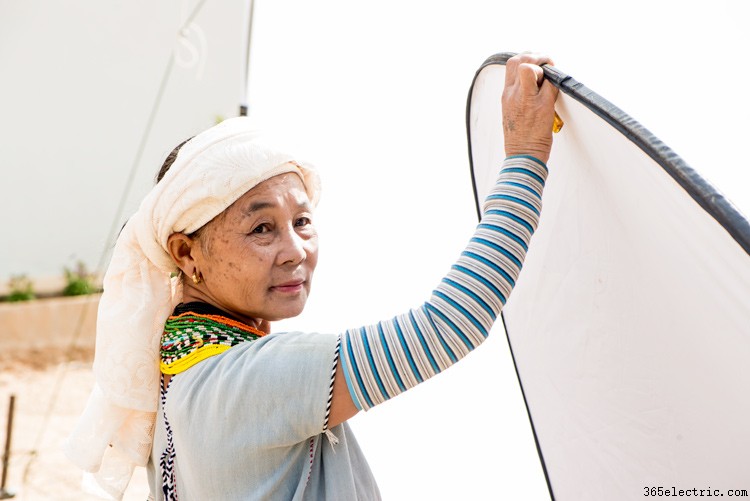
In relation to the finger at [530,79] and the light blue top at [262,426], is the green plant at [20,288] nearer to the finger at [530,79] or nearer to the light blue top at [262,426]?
the light blue top at [262,426]

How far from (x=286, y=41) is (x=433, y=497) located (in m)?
1.44

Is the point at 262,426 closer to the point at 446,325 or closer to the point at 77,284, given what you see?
the point at 446,325

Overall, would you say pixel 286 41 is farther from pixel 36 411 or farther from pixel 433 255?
pixel 36 411

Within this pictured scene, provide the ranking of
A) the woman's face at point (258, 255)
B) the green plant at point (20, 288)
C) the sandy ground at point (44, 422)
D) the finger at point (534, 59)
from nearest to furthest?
1. the finger at point (534, 59)
2. the woman's face at point (258, 255)
3. the sandy ground at point (44, 422)
4. the green plant at point (20, 288)

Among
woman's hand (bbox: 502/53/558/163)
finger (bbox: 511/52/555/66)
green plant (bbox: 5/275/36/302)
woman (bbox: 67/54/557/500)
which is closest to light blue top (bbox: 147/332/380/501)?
woman (bbox: 67/54/557/500)

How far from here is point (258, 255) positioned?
1.23 m

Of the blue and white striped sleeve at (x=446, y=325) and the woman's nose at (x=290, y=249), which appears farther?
the woman's nose at (x=290, y=249)

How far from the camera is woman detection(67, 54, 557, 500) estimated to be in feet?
3.34

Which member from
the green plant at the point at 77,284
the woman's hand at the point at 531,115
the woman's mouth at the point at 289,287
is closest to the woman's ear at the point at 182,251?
the woman's mouth at the point at 289,287

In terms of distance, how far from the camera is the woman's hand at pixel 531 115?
3.59 feet

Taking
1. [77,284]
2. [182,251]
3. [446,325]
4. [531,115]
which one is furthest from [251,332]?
[77,284]

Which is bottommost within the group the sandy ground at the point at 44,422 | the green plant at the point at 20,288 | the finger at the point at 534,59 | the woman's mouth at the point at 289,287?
the sandy ground at the point at 44,422

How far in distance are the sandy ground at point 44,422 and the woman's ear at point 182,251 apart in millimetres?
2553

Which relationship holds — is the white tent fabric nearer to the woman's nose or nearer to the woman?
→ the woman
